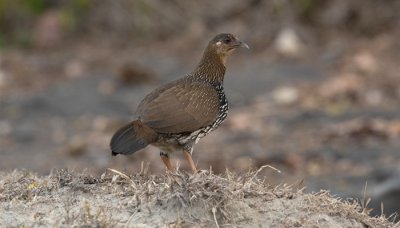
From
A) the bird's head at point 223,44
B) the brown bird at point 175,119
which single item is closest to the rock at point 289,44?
the bird's head at point 223,44

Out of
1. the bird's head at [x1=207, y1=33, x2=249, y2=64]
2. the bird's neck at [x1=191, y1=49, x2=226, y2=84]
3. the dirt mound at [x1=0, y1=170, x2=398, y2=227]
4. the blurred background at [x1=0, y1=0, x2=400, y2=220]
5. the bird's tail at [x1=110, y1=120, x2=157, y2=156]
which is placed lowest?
the dirt mound at [x1=0, y1=170, x2=398, y2=227]

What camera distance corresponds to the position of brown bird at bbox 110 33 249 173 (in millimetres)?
7195

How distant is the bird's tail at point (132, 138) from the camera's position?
7070mm

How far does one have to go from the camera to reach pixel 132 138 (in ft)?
23.5

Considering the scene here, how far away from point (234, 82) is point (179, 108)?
8193 mm

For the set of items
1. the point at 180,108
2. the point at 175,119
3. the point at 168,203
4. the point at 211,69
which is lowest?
the point at 168,203

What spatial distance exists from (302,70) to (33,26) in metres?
5.23

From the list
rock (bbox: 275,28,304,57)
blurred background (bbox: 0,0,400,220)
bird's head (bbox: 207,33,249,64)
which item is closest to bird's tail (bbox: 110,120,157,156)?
bird's head (bbox: 207,33,249,64)

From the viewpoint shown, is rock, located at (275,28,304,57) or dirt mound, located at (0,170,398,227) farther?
rock, located at (275,28,304,57)

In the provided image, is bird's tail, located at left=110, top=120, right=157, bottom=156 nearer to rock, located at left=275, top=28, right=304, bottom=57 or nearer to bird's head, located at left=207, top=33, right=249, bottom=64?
bird's head, located at left=207, top=33, right=249, bottom=64

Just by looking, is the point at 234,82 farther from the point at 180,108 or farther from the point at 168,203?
the point at 168,203

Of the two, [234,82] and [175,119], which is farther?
[234,82]

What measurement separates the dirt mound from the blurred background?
140 inches

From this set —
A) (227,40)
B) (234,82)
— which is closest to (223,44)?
(227,40)
